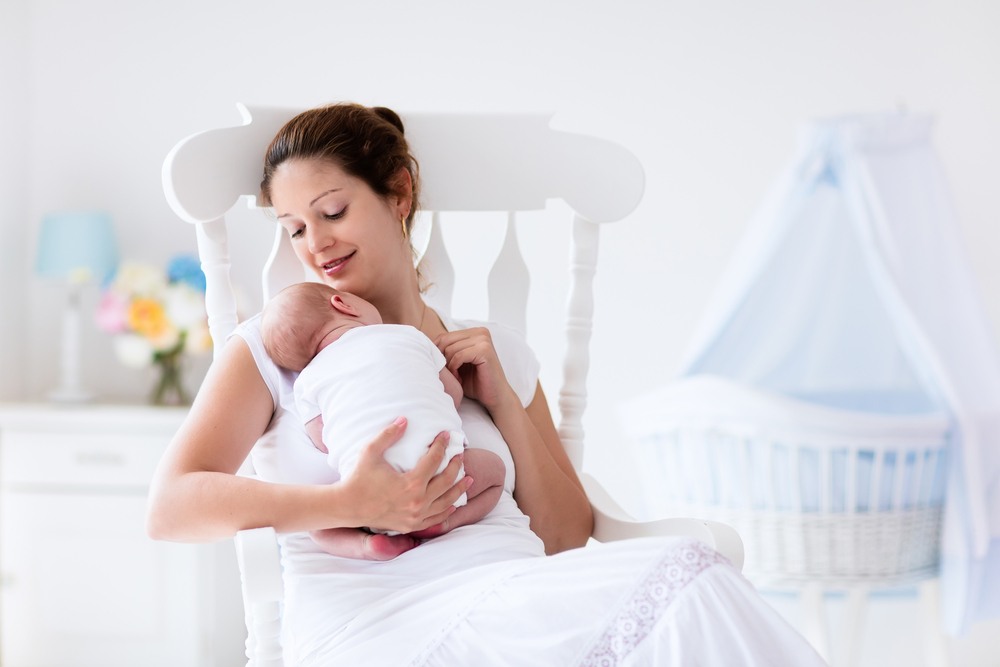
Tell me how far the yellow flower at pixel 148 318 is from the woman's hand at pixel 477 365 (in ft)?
5.00

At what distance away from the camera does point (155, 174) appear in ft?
8.80

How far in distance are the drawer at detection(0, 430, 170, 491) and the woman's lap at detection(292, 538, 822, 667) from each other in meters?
1.56

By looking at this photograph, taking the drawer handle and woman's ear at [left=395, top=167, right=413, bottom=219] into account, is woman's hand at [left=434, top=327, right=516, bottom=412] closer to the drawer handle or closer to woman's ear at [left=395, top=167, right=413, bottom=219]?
woman's ear at [left=395, top=167, right=413, bottom=219]

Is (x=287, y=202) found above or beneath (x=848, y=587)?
above

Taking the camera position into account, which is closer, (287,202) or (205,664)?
(287,202)

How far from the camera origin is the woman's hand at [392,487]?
91 cm

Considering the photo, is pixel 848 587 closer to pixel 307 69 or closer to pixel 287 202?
pixel 287 202

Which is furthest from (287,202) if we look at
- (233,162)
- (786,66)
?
(786,66)

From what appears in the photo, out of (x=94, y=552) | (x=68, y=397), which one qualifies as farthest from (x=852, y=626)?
(x=68, y=397)

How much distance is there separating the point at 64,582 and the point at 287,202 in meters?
1.64

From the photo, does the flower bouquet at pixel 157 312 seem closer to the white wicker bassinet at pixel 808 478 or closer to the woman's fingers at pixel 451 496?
the white wicker bassinet at pixel 808 478

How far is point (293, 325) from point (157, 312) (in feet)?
5.15

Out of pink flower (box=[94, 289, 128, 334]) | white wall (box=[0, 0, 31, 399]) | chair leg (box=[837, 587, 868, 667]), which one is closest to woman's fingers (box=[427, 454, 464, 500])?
chair leg (box=[837, 587, 868, 667])

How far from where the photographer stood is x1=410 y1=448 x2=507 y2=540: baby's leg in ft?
3.29
